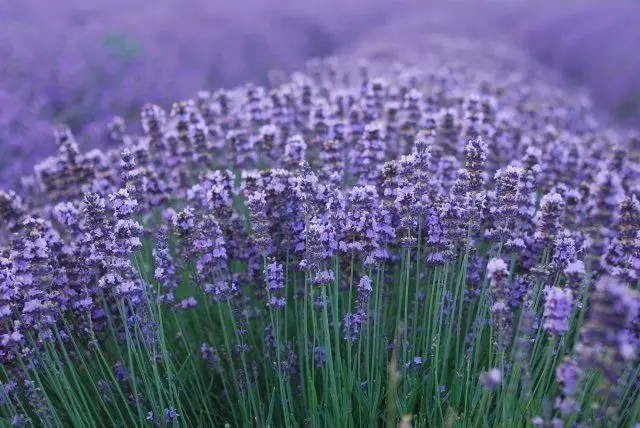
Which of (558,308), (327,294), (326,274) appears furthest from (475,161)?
(327,294)

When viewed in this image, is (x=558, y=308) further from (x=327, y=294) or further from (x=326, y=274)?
(x=327, y=294)

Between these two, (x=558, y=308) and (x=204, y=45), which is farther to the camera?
(x=204, y=45)

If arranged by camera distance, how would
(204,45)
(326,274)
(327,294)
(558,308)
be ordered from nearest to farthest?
(558,308) → (326,274) → (327,294) → (204,45)

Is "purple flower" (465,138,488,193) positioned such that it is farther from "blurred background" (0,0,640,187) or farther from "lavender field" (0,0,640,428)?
"blurred background" (0,0,640,187)

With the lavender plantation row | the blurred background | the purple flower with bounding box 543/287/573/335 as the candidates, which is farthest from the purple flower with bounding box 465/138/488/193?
the blurred background

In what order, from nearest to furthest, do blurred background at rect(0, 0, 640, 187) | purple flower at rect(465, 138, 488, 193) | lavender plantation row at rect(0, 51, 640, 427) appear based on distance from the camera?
lavender plantation row at rect(0, 51, 640, 427) → purple flower at rect(465, 138, 488, 193) → blurred background at rect(0, 0, 640, 187)

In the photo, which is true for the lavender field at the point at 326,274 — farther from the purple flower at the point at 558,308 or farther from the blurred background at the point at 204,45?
the blurred background at the point at 204,45

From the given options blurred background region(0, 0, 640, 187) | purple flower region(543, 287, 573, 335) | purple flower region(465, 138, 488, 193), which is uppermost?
blurred background region(0, 0, 640, 187)
